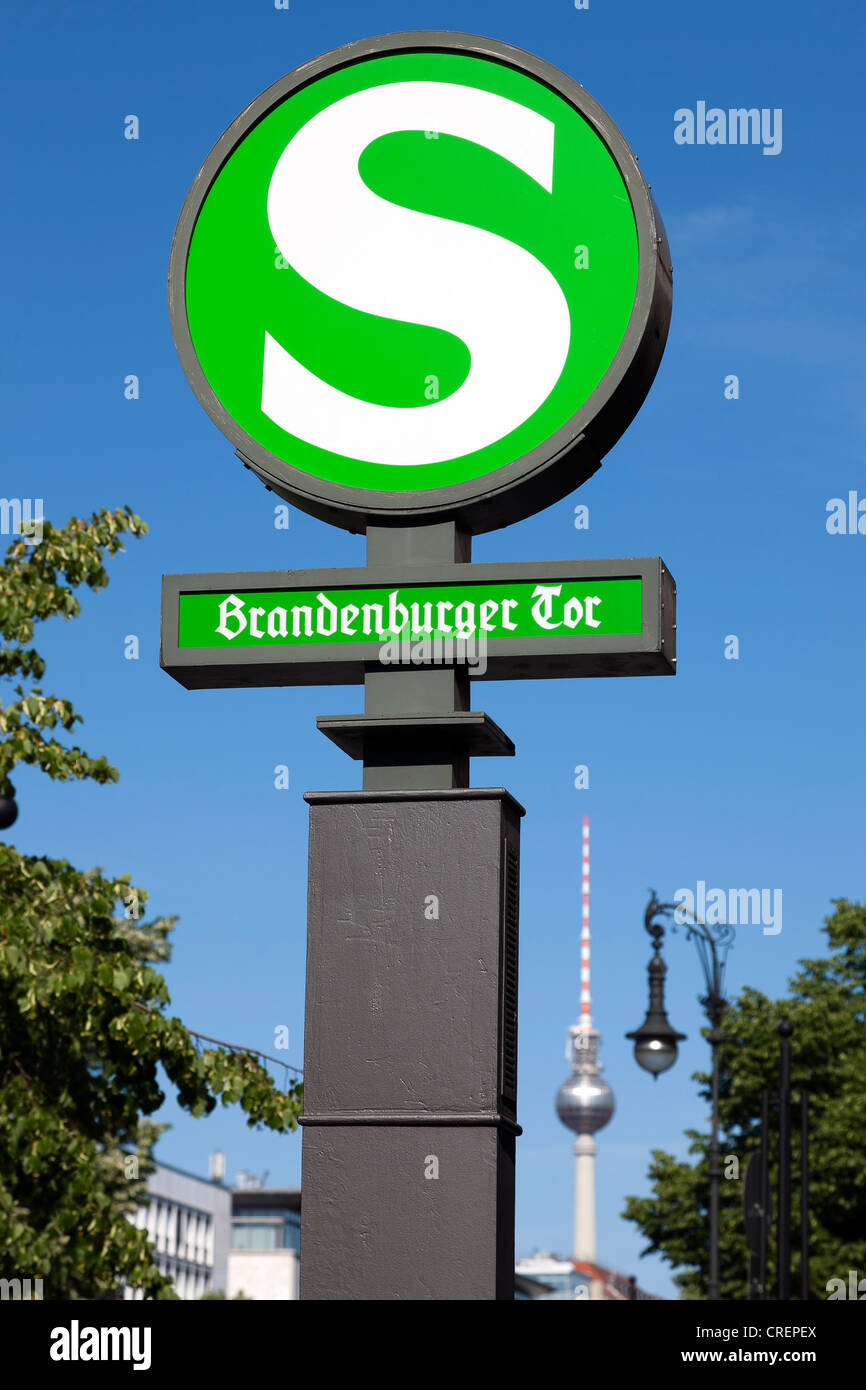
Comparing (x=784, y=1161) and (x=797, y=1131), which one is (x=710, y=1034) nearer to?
(x=784, y=1161)

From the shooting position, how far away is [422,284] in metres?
7.36

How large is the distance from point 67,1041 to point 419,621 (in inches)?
270

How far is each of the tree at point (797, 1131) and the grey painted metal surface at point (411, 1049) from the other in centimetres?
4035

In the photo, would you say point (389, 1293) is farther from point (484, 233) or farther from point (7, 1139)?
point (7, 1139)

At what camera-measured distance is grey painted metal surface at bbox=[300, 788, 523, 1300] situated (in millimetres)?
6371

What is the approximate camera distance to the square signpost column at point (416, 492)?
6.51 metres

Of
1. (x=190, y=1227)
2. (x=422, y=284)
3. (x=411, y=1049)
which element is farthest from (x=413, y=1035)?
(x=190, y=1227)

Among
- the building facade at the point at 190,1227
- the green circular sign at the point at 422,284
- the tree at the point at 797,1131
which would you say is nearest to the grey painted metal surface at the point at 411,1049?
the green circular sign at the point at 422,284

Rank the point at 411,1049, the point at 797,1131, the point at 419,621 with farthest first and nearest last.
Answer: the point at 797,1131 → the point at 419,621 → the point at 411,1049

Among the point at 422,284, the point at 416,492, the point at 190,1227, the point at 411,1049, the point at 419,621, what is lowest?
the point at 190,1227

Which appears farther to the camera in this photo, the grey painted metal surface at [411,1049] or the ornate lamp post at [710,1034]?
the ornate lamp post at [710,1034]

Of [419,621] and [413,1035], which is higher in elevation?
[419,621]

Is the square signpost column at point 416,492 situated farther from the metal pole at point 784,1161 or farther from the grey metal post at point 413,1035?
the metal pole at point 784,1161

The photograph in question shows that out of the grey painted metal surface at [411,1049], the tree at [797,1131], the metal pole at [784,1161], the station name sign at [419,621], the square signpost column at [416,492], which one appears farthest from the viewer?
the tree at [797,1131]
